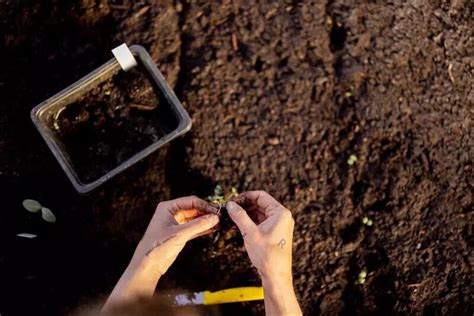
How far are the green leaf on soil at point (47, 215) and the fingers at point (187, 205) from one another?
48cm

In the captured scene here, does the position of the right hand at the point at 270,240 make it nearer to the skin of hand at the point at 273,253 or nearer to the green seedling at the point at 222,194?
the skin of hand at the point at 273,253

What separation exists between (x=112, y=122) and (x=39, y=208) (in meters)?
0.36

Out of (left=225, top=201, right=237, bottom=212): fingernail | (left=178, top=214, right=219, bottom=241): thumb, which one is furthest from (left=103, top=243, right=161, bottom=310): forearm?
(left=225, top=201, right=237, bottom=212): fingernail

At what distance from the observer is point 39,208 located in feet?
5.96

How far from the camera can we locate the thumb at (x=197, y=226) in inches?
56.0

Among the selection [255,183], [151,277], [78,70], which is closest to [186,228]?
[151,277]

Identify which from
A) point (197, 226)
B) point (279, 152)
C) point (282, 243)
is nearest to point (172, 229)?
point (197, 226)

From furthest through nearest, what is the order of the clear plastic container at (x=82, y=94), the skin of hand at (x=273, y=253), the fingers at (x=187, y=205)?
the clear plastic container at (x=82, y=94)
the fingers at (x=187, y=205)
the skin of hand at (x=273, y=253)

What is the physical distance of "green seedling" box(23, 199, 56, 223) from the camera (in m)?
1.80

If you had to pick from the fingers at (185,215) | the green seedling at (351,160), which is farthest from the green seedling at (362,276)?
the fingers at (185,215)

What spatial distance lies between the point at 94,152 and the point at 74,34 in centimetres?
42

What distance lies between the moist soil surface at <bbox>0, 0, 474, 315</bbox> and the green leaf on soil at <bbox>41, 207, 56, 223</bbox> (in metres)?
0.03

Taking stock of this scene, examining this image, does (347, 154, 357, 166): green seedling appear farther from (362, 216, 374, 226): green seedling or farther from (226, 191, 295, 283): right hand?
(226, 191, 295, 283): right hand

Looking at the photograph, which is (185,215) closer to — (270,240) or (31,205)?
(270,240)
